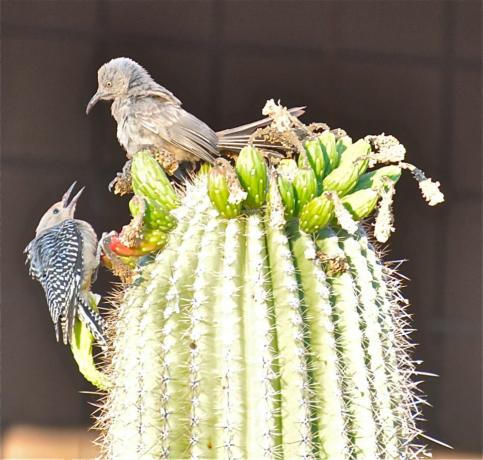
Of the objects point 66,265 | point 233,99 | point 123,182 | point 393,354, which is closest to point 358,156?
point 393,354

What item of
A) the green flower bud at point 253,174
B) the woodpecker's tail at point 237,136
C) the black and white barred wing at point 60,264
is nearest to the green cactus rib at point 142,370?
the green flower bud at point 253,174

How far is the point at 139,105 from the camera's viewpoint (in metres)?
2.66

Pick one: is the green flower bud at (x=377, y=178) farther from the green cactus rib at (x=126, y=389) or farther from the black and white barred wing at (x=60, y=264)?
the black and white barred wing at (x=60, y=264)

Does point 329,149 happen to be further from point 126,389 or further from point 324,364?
point 126,389

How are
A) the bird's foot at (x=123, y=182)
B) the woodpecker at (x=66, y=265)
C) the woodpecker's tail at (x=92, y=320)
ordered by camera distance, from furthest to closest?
the woodpecker at (x=66, y=265) < the woodpecker's tail at (x=92, y=320) < the bird's foot at (x=123, y=182)

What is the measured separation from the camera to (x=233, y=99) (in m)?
4.15

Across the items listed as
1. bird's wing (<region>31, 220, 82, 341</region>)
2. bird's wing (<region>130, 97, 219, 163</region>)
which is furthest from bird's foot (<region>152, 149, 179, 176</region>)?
bird's wing (<region>31, 220, 82, 341</region>)

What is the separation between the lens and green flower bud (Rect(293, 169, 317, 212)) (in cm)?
178

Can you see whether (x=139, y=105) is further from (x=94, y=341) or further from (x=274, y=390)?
(x=274, y=390)

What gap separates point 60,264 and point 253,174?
95 cm

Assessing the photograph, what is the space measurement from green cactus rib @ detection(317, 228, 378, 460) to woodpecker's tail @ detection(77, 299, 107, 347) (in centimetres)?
53

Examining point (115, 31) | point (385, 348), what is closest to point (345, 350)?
point (385, 348)

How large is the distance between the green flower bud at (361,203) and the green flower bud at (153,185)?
0.99ft

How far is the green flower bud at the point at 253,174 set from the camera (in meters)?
1.75
